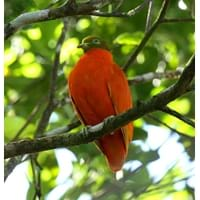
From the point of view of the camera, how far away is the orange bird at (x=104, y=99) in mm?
2875

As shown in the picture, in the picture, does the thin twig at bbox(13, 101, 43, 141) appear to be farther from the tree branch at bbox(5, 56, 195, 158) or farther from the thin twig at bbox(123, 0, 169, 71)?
the tree branch at bbox(5, 56, 195, 158)

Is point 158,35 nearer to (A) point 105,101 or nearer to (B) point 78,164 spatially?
(B) point 78,164

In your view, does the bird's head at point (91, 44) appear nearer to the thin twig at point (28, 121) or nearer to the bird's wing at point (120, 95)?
the bird's wing at point (120, 95)

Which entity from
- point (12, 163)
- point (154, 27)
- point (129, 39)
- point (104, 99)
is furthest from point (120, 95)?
point (129, 39)

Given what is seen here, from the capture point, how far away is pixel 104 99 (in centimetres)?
288

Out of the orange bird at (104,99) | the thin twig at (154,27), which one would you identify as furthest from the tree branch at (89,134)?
the thin twig at (154,27)

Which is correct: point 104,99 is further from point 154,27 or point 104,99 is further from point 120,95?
point 154,27

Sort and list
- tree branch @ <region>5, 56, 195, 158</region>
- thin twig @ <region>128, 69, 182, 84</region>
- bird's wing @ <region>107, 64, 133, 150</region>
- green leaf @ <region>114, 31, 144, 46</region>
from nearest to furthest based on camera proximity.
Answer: tree branch @ <region>5, 56, 195, 158</region>, bird's wing @ <region>107, 64, 133, 150</region>, thin twig @ <region>128, 69, 182, 84</region>, green leaf @ <region>114, 31, 144, 46</region>

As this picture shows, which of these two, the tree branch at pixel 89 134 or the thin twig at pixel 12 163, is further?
the thin twig at pixel 12 163

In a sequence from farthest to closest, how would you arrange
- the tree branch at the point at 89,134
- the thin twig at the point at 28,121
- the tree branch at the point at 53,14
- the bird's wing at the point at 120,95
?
the thin twig at the point at 28,121 < the bird's wing at the point at 120,95 < the tree branch at the point at 53,14 < the tree branch at the point at 89,134

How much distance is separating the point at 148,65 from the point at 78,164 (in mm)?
685

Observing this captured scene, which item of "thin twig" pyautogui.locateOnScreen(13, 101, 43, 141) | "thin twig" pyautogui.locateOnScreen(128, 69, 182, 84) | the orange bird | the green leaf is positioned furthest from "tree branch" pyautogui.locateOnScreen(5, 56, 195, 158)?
the green leaf

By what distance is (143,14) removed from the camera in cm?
395

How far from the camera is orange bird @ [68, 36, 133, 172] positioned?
2875 mm
